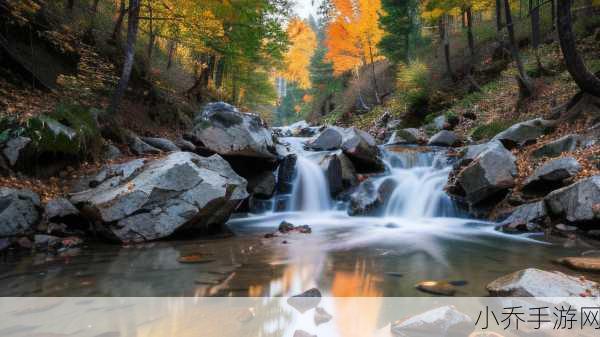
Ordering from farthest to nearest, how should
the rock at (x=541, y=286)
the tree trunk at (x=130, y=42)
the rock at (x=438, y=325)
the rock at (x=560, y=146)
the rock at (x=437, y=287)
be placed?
the tree trunk at (x=130, y=42), the rock at (x=560, y=146), the rock at (x=437, y=287), the rock at (x=541, y=286), the rock at (x=438, y=325)

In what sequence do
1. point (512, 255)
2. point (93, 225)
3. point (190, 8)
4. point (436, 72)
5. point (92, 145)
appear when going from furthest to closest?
point (436, 72)
point (190, 8)
point (92, 145)
point (93, 225)
point (512, 255)

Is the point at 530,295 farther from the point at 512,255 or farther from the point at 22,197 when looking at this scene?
the point at 22,197

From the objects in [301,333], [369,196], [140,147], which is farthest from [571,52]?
[140,147]

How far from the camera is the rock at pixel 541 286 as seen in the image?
3469 millimetres

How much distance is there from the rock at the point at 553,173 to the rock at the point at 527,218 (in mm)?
493

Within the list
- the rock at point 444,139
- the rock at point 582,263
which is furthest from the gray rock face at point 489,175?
the rock at point 444,139

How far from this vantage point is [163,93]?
44.2ft

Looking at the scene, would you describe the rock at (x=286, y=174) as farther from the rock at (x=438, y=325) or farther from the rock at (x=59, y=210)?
the rock at (x=438, y=325)

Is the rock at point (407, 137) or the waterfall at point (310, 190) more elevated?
the rock at point (407, 137)

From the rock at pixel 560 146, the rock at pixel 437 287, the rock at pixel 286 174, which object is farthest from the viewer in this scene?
the rock at pixel 286 174

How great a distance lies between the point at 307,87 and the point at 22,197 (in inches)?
1504

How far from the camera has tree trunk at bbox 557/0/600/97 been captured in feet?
28.3

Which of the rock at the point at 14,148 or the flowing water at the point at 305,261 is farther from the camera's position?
the rock at the point at 14,148

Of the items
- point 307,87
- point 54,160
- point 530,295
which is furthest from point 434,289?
point 307,87
